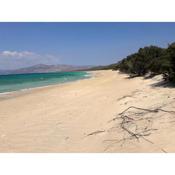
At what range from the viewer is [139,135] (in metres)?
5.46

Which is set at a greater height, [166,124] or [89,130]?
[166,124]

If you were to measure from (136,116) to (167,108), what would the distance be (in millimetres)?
809

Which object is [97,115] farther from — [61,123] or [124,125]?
[124,125]

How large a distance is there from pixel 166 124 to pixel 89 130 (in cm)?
193

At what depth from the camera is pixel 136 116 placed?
21.5ft

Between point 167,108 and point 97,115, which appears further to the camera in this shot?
point 97,115
